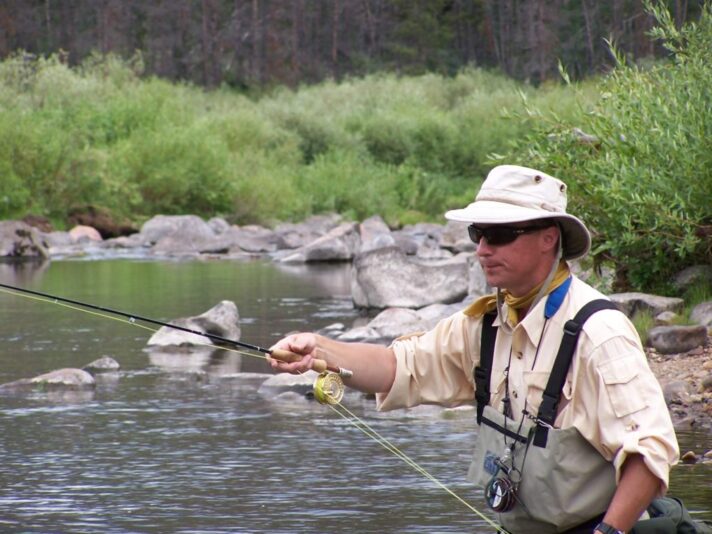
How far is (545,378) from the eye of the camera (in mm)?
3252

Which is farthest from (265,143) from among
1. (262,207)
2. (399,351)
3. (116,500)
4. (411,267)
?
(399,351)

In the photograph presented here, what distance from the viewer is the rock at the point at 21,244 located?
24984mm

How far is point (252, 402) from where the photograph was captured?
30.9 feet

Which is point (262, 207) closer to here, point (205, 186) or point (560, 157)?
point (205, 186)

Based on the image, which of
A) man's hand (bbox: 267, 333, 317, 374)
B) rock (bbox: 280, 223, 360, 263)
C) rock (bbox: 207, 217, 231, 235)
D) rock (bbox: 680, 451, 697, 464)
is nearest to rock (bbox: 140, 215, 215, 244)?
rock (bbox: 207, 217, 231, 235)

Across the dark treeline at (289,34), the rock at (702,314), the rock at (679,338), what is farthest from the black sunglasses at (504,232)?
the dark treeline at (289,34)

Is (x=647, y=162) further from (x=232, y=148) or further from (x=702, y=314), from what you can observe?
(x=232, y=148)

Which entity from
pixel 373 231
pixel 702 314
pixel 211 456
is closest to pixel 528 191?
pixel 211 456

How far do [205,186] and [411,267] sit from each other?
1774 centimetres

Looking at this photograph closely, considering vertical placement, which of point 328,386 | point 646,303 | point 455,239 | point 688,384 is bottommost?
point 455,239

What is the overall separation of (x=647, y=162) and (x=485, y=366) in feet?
23.9

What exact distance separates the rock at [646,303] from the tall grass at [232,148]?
18960mm

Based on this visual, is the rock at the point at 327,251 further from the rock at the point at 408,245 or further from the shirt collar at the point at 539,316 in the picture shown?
the shirt collar at the point at 539,316

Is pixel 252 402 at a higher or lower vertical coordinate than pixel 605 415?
lower
